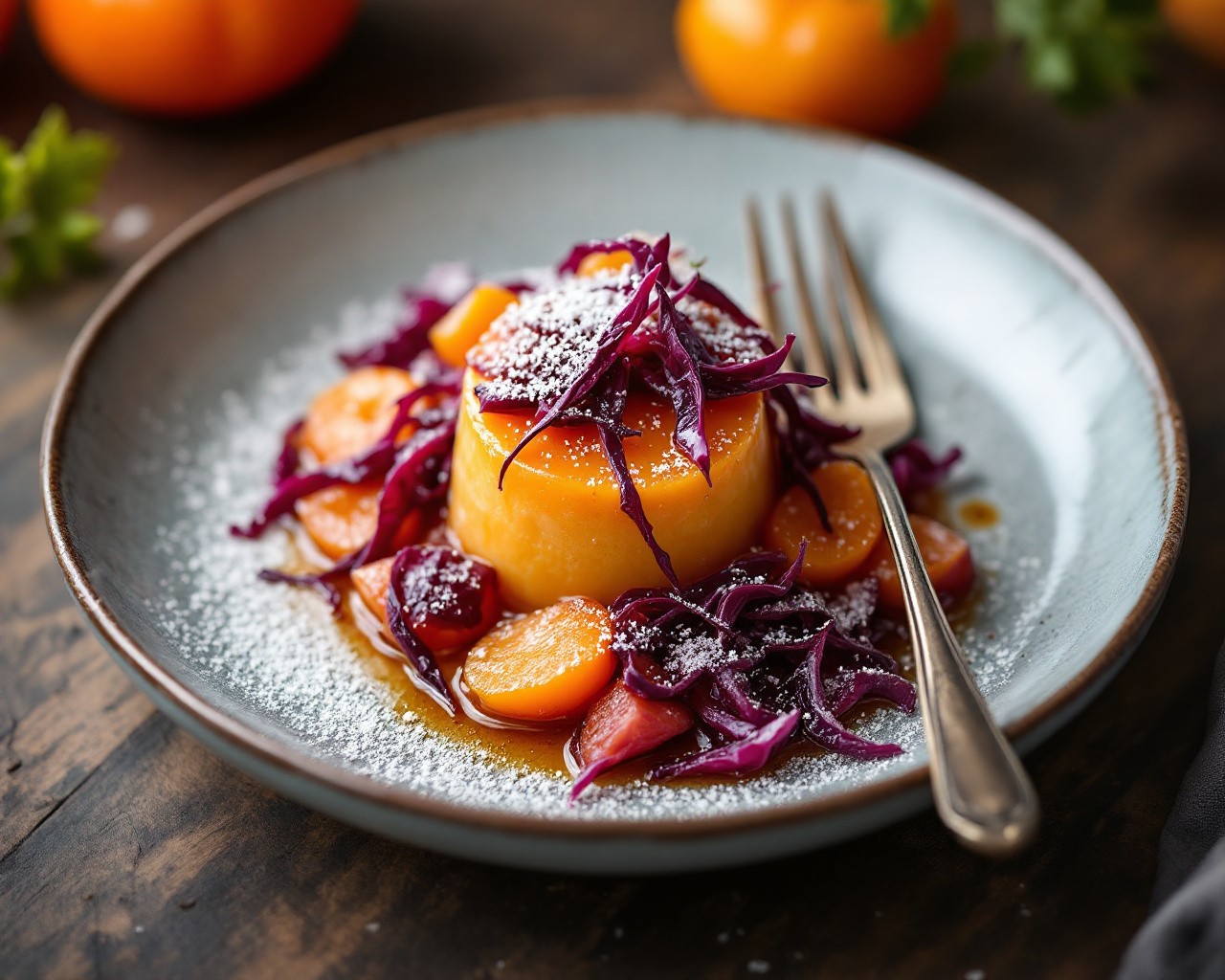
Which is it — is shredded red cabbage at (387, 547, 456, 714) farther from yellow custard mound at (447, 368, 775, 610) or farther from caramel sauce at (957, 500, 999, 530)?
caramel sauce at (957, 500, 999, 530)

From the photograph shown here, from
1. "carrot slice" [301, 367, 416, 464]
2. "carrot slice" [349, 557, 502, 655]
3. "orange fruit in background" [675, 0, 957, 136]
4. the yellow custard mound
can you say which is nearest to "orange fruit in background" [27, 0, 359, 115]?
"orange fruit in background" [675, 0, 957, 136]

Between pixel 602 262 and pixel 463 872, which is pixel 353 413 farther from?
pixel 463 872

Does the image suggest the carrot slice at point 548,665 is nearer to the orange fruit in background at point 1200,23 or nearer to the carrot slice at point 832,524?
the carrot slice at point 832,524

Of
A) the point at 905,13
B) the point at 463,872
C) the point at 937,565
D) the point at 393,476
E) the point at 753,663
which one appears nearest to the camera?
the point at 463,872

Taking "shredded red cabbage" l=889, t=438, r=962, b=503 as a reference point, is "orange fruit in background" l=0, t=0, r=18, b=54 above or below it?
above

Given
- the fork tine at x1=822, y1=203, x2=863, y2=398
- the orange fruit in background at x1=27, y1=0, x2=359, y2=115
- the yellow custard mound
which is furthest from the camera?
the orange fruit in background at x1=27, y1=0, x2=359, y2=115

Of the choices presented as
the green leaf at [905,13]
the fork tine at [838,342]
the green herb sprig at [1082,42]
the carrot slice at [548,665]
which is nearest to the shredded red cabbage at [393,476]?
the carrot slice at [548,665]

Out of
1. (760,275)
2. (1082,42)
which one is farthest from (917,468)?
(1082,42)
